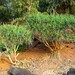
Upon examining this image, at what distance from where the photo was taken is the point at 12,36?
24.9 feet

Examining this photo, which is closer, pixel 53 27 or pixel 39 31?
pixel 53 27

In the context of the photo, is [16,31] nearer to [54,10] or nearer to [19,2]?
[19,2]

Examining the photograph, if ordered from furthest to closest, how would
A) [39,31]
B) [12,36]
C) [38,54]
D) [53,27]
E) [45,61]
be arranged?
[38,54] < [45,61] < [39,31] < [53,27] < [12,36]

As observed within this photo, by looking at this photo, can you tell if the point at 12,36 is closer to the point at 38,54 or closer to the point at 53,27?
the point at 53,27

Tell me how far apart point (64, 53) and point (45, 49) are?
0.73 meters

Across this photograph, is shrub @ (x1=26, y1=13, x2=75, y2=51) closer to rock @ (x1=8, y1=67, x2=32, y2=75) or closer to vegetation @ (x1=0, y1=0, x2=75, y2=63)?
vegetation @ (x1=0, y1=0, x2=75, y2=63)

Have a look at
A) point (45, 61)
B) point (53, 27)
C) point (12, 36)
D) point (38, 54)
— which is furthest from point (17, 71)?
point (38, 54)

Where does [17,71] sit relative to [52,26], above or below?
below

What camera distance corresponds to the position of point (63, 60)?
845 cm

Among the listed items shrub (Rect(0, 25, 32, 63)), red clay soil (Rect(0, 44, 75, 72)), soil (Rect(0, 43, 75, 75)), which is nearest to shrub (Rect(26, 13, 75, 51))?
shrub (Rect(0, 25, 32, 63))

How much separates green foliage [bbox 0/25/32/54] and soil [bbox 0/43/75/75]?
0.63 meters

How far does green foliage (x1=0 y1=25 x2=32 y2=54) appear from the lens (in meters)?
7.55

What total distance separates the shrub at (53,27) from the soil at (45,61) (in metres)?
0.72

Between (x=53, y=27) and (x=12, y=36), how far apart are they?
47.8 inches
